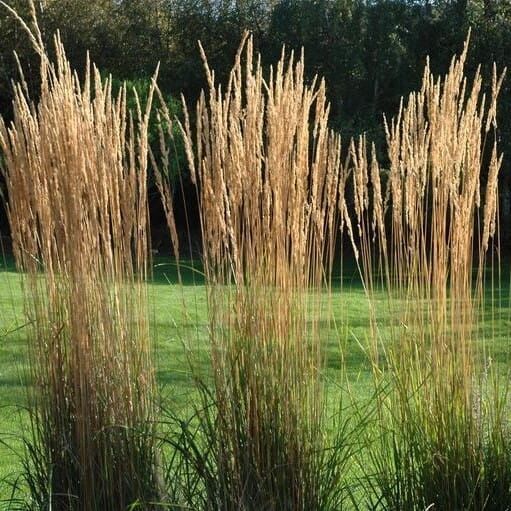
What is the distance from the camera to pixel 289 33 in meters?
18.7

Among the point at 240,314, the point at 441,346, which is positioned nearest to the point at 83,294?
the point at 240,314

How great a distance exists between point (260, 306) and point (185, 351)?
0.33 metres

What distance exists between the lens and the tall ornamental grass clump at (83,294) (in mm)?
2691

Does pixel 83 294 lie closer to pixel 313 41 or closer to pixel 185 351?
pixel 185 351

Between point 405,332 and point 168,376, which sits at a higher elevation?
point 405,332

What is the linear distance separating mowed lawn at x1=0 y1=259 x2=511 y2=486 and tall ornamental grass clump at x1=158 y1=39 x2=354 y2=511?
5.6 inches

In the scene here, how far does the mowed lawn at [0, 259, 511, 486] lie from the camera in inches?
125

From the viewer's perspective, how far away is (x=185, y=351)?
284 centimetres

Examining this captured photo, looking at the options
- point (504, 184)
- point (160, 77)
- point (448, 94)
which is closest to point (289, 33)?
point (160, 77)

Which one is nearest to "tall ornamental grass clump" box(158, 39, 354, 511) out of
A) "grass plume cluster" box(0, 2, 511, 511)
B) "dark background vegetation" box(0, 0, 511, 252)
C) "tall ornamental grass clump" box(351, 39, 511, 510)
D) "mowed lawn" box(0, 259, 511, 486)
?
"grass plume cluster" box(0, 2, 511, 511)

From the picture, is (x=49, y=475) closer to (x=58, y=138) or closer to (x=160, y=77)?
(x=58, y=138)

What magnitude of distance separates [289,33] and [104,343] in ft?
54.9

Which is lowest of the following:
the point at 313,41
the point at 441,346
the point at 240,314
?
the point at 441,346

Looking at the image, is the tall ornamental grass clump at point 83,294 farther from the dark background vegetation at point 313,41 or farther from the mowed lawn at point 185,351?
the dark background vegetation at point 313,41
